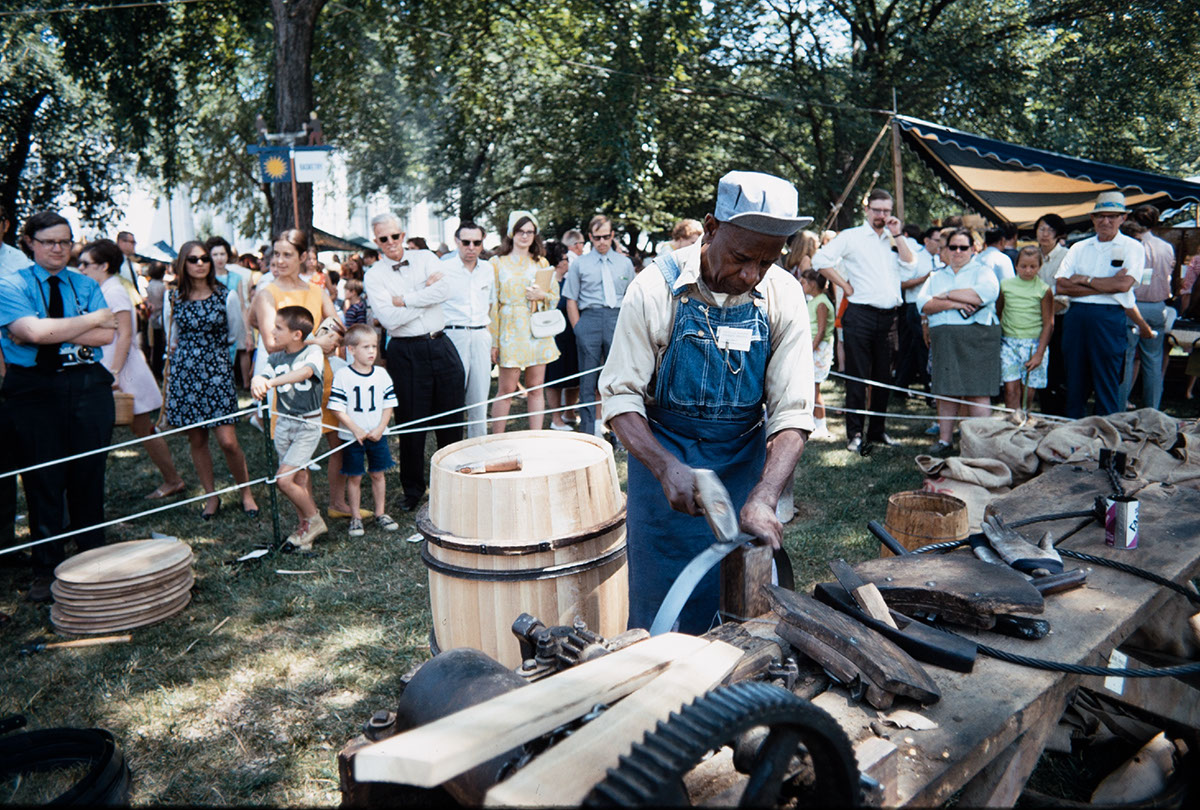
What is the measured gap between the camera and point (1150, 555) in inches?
102

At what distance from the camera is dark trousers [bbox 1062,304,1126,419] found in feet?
21.3

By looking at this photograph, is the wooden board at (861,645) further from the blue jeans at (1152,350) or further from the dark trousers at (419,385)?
the blue jeans at (1152,350)

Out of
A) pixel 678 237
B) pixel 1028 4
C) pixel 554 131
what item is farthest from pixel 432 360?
pixel 1028 4

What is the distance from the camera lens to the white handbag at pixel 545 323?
687 centimetres

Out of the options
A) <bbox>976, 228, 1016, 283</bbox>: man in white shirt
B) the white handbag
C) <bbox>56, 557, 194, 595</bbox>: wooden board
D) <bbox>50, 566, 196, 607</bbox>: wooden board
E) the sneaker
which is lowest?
the sneaker

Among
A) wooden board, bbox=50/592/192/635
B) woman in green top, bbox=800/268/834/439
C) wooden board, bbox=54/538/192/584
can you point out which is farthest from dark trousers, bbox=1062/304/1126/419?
wooden board, bbox=50/592/192/635

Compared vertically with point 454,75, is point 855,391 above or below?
below

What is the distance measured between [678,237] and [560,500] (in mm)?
4660

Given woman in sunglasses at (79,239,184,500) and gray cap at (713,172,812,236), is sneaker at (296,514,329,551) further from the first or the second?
gray cap at (713,172,812,236)

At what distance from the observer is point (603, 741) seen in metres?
1.31

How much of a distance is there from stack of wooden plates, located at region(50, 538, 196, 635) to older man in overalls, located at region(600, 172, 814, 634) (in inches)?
111

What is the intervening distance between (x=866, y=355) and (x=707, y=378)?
5.18m

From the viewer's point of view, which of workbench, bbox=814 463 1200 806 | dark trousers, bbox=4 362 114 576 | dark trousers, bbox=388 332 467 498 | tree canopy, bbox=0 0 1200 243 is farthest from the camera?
tree canopy, bbox=0 0 1200 243

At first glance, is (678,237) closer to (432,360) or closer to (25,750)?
(432,360)
